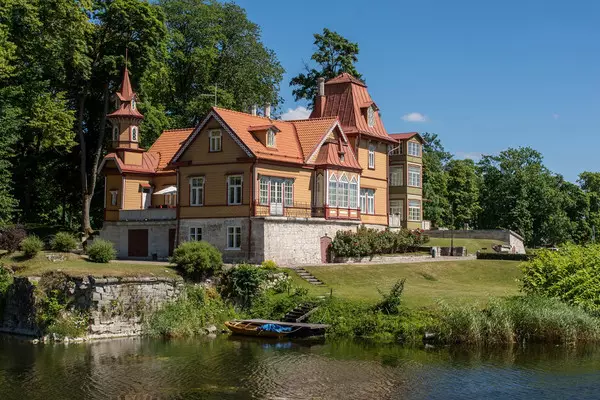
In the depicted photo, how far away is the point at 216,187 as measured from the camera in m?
43.2

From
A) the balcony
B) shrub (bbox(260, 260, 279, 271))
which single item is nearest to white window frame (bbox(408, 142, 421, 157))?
the balcony

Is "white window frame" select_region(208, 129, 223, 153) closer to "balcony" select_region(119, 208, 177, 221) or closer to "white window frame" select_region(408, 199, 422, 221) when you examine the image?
"balcony" select_region(119, 208, 177, 221)

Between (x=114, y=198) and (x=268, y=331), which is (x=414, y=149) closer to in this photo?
(x=114, y=198)

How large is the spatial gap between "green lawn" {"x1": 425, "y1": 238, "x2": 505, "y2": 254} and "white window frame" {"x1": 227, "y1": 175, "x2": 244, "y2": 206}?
2349 centimetres

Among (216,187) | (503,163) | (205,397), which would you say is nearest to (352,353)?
(205,397)

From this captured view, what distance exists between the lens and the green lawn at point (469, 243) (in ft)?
201

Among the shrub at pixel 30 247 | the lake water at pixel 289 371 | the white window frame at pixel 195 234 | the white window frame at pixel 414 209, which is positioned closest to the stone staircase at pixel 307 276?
the white window frame at pixel 195 234

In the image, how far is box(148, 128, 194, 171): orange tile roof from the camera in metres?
50.1

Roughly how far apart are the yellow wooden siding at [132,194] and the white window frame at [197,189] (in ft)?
20.4

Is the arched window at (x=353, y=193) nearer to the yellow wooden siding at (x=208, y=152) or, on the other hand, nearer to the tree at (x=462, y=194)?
the yellow wooden siding at (x=208, y=152)

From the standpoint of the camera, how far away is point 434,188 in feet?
261

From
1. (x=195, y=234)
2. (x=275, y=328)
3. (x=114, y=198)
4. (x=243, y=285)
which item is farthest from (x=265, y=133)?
(x=275, y=328)

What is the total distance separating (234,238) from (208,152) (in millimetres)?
5481

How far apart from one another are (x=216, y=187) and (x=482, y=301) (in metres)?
17.5
